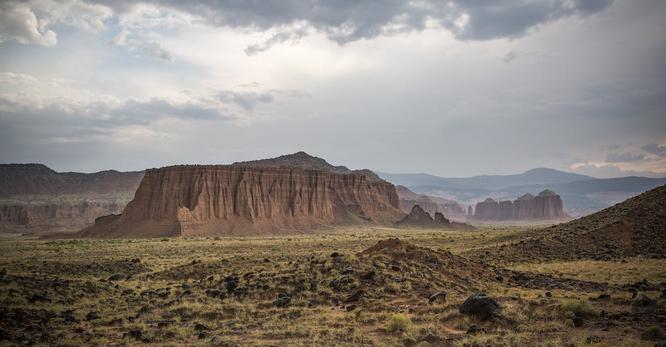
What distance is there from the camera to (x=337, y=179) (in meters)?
137

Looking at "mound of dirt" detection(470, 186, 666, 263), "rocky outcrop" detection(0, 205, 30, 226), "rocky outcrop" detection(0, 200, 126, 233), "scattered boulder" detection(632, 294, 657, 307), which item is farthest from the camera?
"rocky outcrop" detection(0, 205, 30, 226)

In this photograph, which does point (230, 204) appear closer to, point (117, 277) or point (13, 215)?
point (117, 277)

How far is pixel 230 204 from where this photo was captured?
334 ft

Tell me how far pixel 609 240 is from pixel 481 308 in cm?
2813

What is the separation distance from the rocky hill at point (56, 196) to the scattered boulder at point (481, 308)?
12926cm

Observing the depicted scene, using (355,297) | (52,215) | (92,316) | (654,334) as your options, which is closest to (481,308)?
(654,334)

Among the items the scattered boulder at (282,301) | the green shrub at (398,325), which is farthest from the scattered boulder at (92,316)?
the green shrub at (398,325)

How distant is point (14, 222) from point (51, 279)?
12765 centimetres

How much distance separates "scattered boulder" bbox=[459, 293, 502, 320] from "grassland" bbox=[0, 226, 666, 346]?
0.30 metres

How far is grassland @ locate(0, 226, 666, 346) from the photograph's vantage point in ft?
48.3

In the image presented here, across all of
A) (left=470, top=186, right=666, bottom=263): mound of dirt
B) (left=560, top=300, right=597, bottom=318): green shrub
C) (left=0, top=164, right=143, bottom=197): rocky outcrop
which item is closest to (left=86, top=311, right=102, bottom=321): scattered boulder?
(left=560, top=300, right=597, bottom=318): green shrub

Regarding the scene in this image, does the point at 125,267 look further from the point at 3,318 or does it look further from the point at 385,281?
the point at 385,281

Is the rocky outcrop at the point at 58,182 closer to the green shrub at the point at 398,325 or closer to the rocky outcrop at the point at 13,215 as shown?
the rocky outcrop at the point at 13,215

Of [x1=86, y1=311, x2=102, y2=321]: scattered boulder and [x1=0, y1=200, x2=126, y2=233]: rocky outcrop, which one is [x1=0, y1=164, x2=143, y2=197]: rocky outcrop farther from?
[x1=86, y1=311, x2=102, y2=321]: scattered boulder
